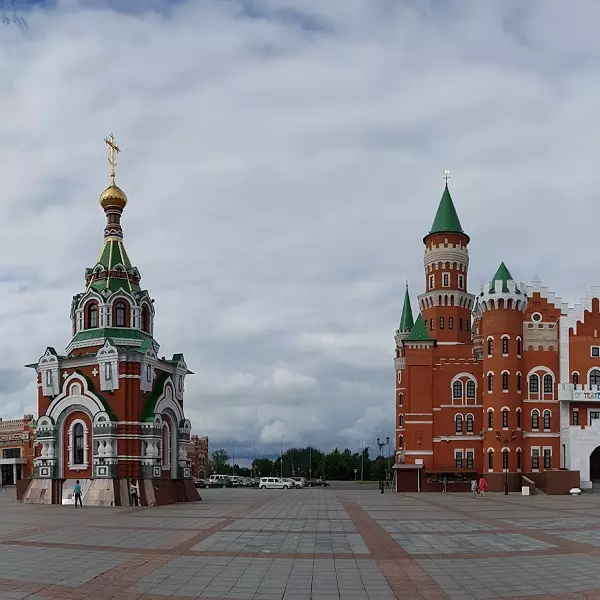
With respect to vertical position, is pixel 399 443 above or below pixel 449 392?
below

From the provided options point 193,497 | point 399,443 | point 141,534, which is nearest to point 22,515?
point 141,534

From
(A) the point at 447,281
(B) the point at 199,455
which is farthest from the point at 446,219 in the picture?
(B) the point at 199,455

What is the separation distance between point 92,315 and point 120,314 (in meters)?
1.65

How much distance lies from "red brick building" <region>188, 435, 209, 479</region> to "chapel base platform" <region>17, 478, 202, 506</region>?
71.1 metres

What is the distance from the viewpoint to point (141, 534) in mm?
23375

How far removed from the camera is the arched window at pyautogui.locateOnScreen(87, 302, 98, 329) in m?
42.8

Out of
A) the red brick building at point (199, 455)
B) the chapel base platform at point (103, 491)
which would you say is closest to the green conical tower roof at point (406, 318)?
the chapel base platform at point (103, 491)

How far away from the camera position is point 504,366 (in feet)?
196

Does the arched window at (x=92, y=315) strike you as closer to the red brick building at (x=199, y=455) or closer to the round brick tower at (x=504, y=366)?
the round brick tower at (x=504, y=366)

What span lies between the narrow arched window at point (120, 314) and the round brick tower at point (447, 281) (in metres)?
36.7

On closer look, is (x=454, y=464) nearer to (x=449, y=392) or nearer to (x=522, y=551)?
(x=449, y=392)

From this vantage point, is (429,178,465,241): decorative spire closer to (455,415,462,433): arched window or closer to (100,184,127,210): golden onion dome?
(455,415,462,433): arched window

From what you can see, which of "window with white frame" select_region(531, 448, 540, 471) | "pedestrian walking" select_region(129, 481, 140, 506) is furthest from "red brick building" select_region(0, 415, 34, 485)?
"window with white frame" select_region(531, 448, 540, 471)

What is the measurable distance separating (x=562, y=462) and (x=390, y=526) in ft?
122
